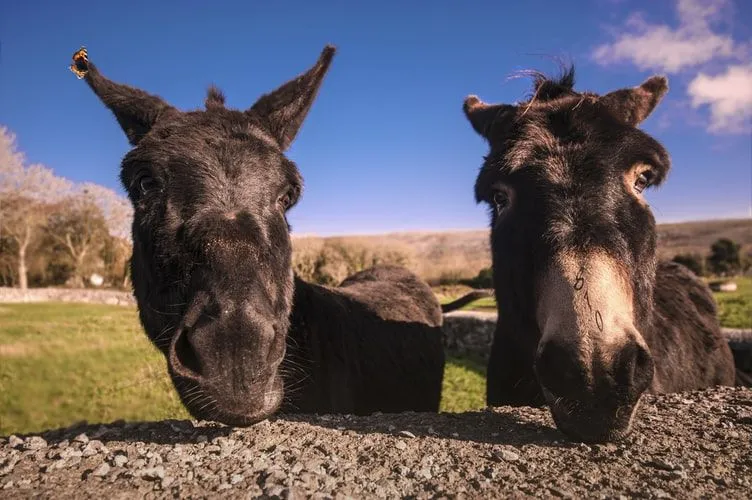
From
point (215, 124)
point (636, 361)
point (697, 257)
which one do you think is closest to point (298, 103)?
point (215, 124)

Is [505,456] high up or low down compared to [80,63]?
down

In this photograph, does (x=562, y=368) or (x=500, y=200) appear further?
(x=500, y=200)

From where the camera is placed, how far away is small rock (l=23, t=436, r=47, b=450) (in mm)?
2234

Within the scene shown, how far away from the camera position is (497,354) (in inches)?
174

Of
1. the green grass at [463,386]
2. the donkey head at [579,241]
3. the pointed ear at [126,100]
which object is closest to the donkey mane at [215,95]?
the pointed ear at [126,100]

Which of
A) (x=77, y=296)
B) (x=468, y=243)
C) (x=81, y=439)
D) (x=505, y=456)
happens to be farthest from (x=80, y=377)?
(x=468, y=243)

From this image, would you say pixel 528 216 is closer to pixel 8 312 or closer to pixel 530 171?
pixel 530 171

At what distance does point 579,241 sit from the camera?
2459 mm

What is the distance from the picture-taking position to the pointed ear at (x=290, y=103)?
4.02 m

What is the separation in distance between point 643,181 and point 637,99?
3.51 feet

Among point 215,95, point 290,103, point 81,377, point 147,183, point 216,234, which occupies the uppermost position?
point 215,95

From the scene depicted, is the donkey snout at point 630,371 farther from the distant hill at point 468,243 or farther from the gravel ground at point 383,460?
the distant hill at point 468,243

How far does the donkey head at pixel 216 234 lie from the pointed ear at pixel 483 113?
161 cm

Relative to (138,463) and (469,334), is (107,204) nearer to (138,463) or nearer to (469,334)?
(469,334)
